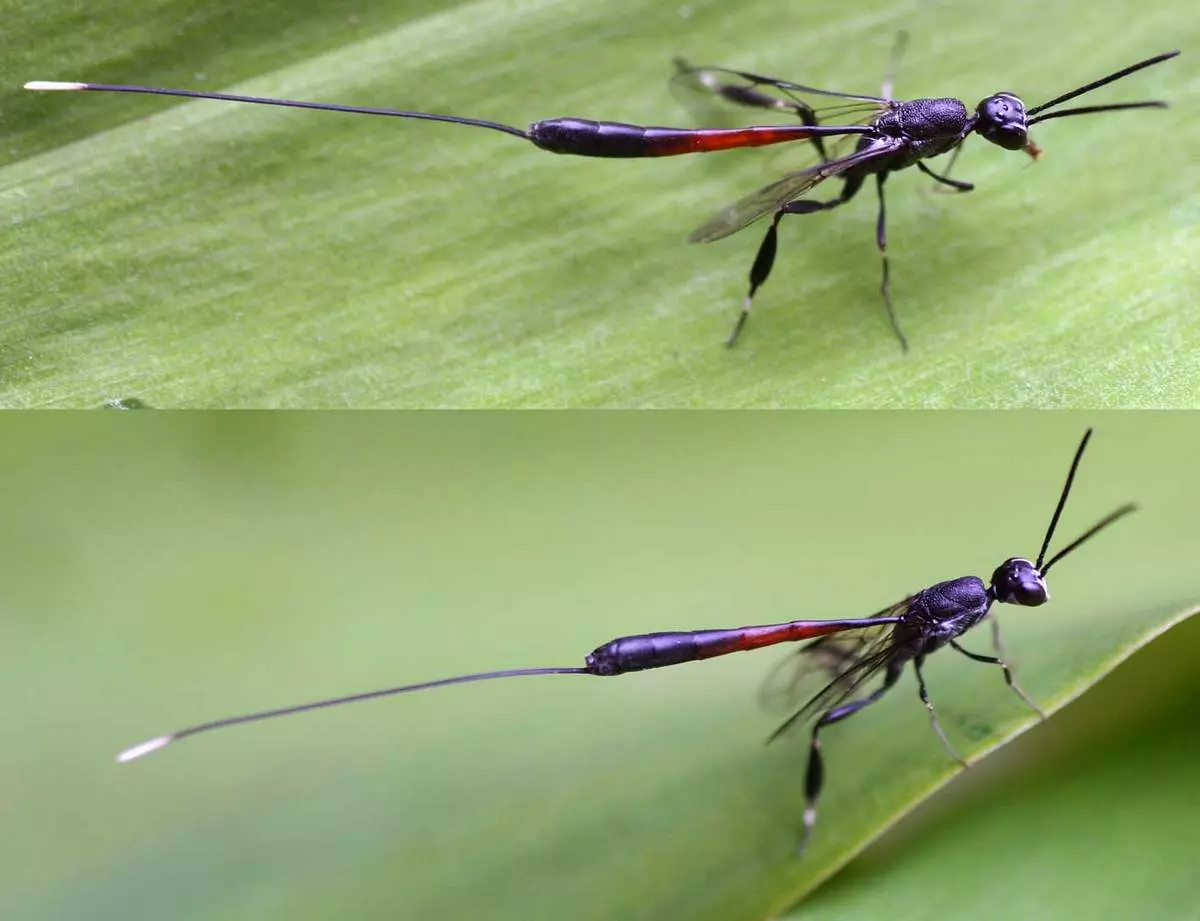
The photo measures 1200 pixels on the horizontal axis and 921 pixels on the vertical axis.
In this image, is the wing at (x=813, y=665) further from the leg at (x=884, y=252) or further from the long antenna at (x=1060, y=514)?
the leg at (x=884, y=252)

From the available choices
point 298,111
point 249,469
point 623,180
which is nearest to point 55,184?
point 298,111

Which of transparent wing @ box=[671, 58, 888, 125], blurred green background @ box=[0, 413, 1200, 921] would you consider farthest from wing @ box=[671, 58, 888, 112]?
blurred green background @ box=[0, 413, 1200, 921]

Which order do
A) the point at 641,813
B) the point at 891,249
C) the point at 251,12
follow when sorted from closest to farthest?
1. the point at 641,813
2. the point at 251,12
3. the point at 891,249

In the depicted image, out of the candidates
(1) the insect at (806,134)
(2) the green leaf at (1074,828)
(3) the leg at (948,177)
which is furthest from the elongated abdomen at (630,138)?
(2) the green leaf at (1074,828)

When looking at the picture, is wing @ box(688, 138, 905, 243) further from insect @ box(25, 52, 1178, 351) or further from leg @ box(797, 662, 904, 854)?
leg @ box(797, 662, 904, 854)

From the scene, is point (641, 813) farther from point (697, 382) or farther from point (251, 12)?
point (251, 12)

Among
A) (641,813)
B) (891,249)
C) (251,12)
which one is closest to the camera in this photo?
(641,813)

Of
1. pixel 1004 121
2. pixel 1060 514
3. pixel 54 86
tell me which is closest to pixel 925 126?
pixel 1004 121
